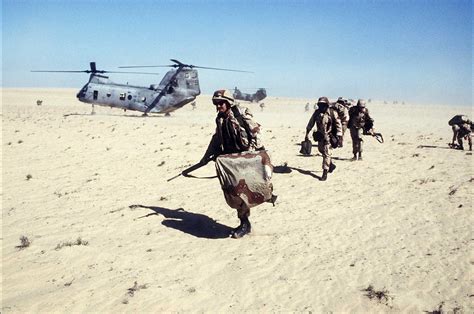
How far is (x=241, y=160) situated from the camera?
6.04 metres

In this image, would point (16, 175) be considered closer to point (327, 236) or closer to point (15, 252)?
point (15, 252)

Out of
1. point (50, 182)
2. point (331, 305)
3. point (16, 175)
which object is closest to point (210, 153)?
point (331, 305)

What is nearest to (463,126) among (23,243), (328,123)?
(328,123)

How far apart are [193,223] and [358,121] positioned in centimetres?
736

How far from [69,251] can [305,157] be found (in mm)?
9226

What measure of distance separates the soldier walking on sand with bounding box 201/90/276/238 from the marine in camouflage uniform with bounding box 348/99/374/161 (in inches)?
293

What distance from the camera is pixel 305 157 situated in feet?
45.8

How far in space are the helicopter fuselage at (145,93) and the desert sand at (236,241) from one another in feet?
56.2

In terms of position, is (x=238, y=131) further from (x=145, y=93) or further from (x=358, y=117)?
(x=145, y=93)

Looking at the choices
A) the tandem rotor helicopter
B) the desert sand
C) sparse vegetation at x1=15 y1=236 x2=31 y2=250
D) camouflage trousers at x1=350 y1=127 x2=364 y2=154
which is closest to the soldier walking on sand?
the desert sand

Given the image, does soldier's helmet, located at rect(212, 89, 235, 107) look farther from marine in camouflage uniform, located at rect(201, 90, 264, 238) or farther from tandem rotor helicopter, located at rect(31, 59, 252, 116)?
tandem rotor helicopter, located at rect(31, 59, 252, 116)

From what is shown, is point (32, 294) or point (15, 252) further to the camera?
point (15, 252)

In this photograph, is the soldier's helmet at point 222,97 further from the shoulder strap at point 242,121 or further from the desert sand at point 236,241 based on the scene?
the desert sand at point 236,241

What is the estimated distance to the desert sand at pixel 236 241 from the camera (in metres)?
4.86
